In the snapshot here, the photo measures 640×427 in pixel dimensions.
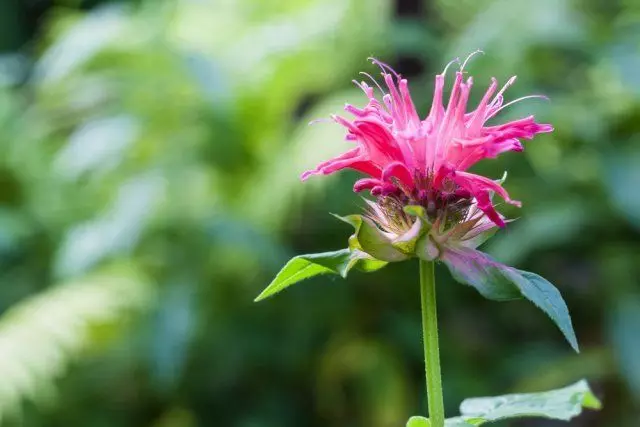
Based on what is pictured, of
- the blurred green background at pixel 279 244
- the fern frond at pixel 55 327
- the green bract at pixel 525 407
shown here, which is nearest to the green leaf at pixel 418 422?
the green bract at pixel 525 407

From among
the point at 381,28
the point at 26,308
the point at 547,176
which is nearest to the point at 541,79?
the point at 547,176

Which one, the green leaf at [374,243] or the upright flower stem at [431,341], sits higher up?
the green leaf at [374,243]

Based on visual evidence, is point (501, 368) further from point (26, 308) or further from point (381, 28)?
point (26, 308)

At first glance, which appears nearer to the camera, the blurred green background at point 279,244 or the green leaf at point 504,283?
the green leaf at point 504,283

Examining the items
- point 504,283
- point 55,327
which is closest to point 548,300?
point 504,283

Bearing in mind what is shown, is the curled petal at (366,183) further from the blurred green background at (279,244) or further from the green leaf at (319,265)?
the blurred green background at (279,244)

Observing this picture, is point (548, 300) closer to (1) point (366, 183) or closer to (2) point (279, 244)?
(1) point (366, 183)
